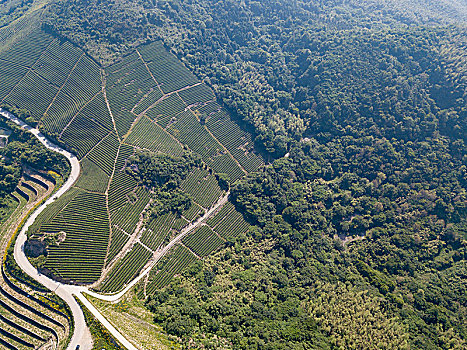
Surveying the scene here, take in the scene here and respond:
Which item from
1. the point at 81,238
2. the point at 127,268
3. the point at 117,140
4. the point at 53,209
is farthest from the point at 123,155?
the point at 127,268

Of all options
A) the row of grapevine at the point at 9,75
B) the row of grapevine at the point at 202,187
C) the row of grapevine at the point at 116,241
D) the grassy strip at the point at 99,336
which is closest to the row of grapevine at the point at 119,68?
the row of grapevine at the point at 9,75

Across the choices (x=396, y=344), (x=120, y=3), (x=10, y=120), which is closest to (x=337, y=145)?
(x=396, y=344)

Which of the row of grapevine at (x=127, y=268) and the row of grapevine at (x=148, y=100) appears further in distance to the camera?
the row of grapevine at (x=148, y=100)

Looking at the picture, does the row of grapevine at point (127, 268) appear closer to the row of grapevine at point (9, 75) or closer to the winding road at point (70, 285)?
the winding road at point (70, 285)

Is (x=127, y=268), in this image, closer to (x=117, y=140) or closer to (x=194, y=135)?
(x=117, y=140)

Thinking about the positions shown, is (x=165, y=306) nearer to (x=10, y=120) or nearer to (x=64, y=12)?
(x=10, y=120)

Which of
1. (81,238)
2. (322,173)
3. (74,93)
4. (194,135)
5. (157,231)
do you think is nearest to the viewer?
(81,238)
